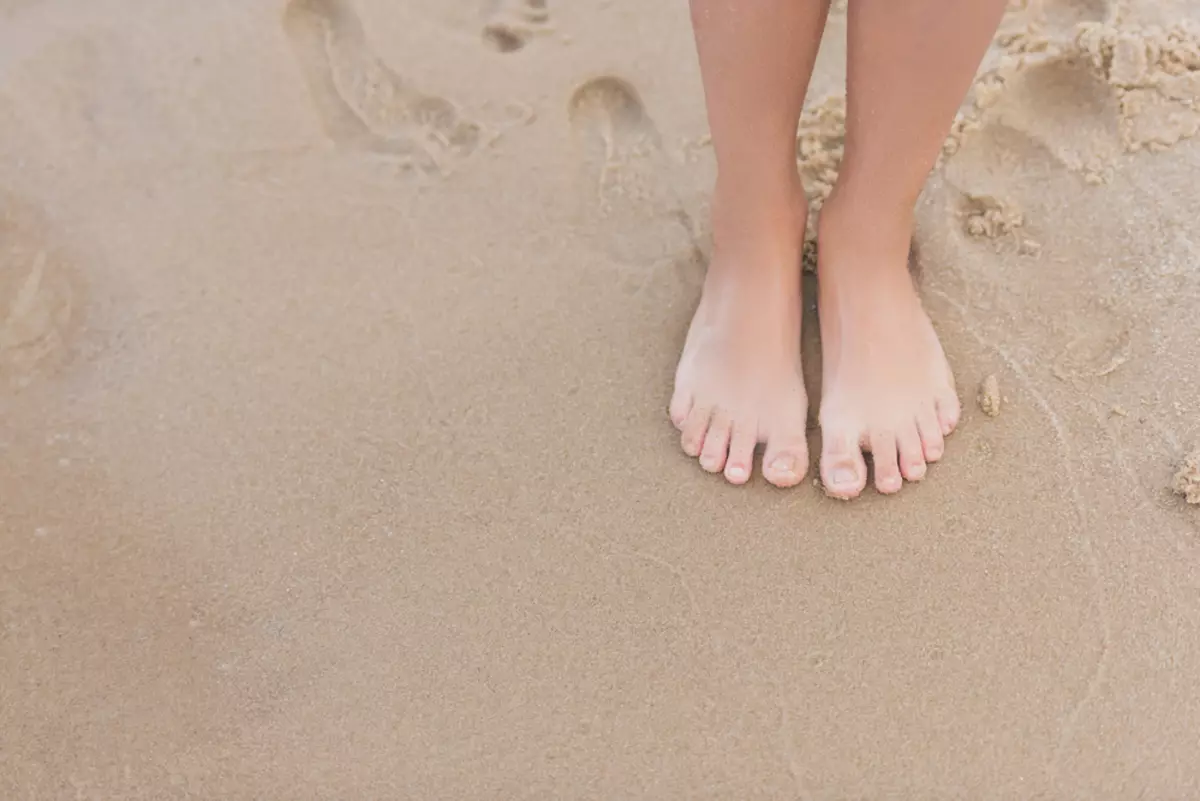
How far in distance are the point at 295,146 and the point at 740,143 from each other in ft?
2.04

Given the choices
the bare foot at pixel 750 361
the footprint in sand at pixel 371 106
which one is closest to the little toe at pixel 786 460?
the bare foot at pixel 750 361

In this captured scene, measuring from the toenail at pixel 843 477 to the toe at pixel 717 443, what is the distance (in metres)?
0.11

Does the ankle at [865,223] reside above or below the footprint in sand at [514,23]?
below

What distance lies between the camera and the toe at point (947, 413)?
1.01 m

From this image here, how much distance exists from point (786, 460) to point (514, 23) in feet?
2.36

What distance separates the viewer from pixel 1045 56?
1234 mm

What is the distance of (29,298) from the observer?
1.16 m

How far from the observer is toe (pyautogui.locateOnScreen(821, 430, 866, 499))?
977 mm

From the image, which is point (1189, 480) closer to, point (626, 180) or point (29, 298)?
point (626, 180)

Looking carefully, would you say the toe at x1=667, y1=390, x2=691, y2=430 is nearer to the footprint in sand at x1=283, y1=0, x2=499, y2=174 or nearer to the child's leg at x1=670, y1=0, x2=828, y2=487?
the child's leg at x1=670, y1=0, x2=828, y2=487

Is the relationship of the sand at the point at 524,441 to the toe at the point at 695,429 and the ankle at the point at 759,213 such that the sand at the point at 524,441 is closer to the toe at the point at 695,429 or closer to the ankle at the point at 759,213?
the toe at the point at 695,429

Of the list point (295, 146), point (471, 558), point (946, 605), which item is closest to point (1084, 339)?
point (946, 605)

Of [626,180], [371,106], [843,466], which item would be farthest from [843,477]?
[371,106]

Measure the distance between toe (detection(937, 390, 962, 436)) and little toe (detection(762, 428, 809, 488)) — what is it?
13 centimetres
